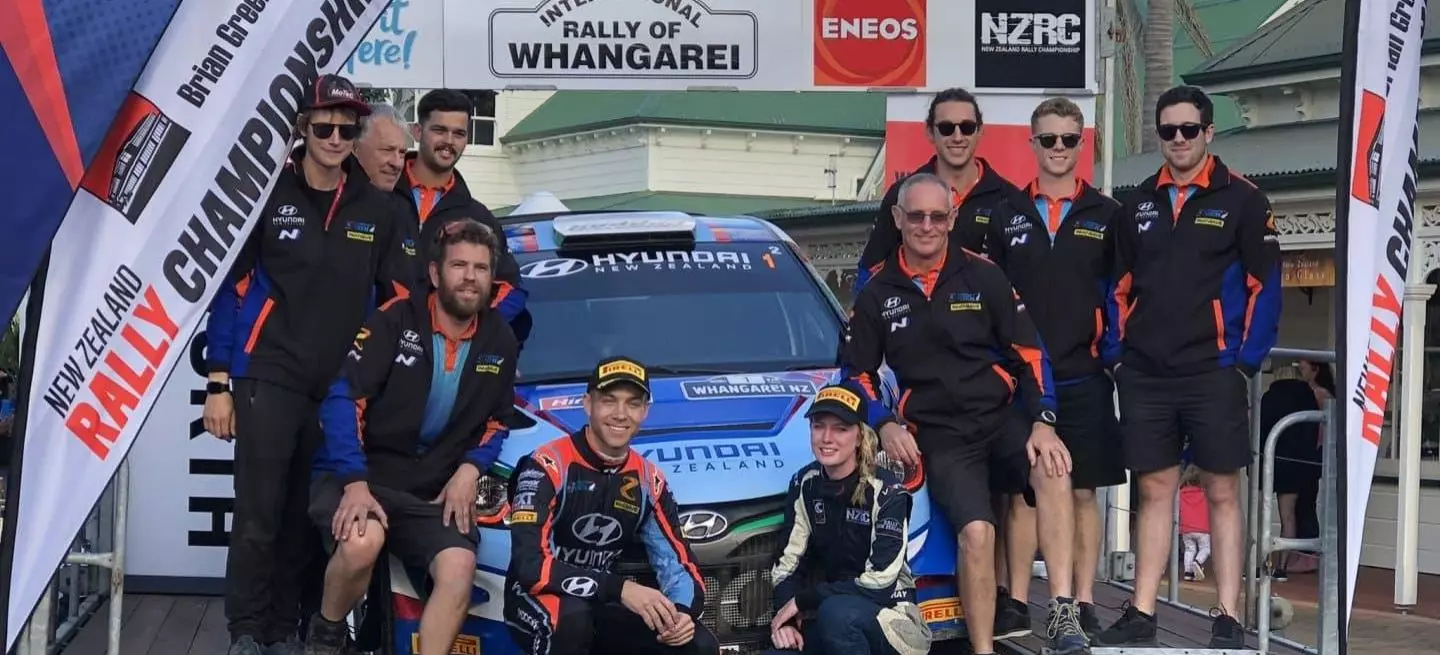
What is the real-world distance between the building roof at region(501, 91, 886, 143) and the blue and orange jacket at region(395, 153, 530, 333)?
24.3 metres

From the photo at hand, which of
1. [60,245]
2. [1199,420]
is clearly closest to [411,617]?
[60,245]

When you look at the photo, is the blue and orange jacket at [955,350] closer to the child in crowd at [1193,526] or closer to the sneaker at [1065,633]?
the sneaker at [1065,633]

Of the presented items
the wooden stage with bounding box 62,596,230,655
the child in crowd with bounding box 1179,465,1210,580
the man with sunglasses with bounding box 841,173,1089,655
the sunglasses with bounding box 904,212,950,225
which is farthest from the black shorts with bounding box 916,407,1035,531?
the child in crowd with bounding box 1179,465,1210,580

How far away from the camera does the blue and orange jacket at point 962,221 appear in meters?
7.37

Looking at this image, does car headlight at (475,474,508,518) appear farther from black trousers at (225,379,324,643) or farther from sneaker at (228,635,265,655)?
sneaker at (228,635,265,655)

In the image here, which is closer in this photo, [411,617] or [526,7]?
[411,617]

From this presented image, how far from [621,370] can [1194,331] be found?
7.27 ft

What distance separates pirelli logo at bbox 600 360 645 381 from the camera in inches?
239

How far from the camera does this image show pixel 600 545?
616cm

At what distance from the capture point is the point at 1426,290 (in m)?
14.2

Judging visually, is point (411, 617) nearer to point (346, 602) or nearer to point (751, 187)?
point (346, 602)

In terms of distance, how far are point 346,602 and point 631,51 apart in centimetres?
601

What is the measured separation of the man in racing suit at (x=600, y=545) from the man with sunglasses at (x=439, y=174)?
1.21 metres

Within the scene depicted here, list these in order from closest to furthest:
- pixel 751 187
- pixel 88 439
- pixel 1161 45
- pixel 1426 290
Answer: pixel 88 439 < pixel 1426 290 < pixel 1161 45 < pixel 751 187
